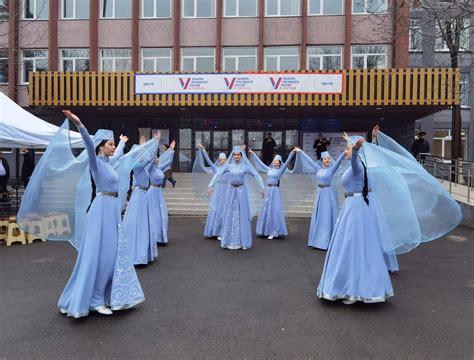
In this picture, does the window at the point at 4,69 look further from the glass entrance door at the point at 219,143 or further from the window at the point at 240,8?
the window at the point at 240,8

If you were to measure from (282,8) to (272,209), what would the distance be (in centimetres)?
1394

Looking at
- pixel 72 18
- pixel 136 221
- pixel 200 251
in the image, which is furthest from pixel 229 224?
pixel 72 18

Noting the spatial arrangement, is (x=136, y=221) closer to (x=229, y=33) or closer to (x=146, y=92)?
(x=146, y=92)

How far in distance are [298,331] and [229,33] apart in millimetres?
18680

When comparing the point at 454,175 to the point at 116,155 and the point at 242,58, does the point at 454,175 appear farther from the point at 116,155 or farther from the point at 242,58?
→ the point at 116,155

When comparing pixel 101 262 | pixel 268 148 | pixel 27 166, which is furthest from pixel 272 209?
pixel 27 166

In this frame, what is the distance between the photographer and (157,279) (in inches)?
245

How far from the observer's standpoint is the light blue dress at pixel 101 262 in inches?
176

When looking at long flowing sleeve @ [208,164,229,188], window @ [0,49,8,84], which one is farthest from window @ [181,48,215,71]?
long flowing sleeve @ [208,164,229,188]

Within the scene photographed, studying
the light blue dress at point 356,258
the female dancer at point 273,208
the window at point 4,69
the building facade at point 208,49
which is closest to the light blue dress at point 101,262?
the light blue dress at point 356,258

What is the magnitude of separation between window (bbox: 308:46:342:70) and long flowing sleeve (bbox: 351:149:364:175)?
16307 mm

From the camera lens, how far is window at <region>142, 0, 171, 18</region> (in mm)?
20875

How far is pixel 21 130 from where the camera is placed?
9.62 metres

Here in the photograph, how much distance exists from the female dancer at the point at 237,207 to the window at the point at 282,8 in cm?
1369
